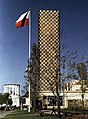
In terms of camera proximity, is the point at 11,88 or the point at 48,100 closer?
the point at 48,100

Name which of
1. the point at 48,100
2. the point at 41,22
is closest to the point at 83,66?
the point at 41,22

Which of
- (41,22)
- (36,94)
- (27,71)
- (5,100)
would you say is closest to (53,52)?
(27,71)

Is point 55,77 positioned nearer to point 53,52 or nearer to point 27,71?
point 53,52

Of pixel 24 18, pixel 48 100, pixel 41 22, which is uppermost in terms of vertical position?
pixel 41 22

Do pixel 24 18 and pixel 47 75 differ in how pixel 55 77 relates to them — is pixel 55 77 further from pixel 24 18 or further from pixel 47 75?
pixel 24 18

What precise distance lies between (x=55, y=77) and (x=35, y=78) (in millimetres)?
8459

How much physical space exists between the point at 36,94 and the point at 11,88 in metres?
60.1

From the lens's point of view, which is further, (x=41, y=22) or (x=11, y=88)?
(x=11, y=88)

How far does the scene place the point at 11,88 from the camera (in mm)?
90188

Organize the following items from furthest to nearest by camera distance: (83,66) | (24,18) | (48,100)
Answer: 1. (48,100)
2. (24,18)
3. (83,66)

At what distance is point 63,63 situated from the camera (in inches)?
704

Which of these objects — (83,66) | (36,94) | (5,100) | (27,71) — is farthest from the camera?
(5,100)

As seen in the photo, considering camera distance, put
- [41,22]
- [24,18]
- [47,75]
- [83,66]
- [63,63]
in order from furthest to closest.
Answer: [41,22] → [24,18] → [83,66] → [47,75] → [63,63]

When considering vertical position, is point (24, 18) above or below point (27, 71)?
above
